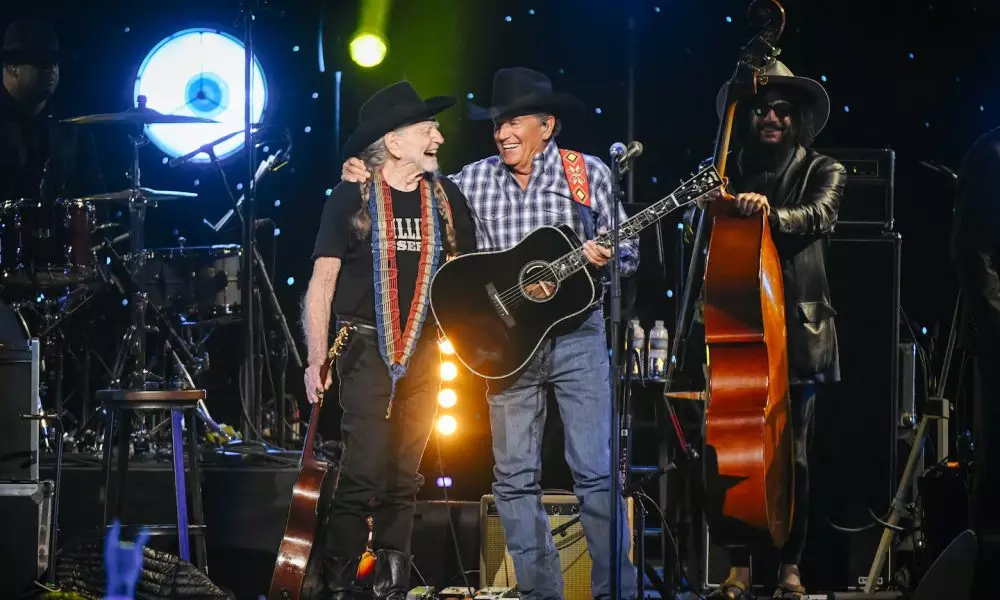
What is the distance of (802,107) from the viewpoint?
538 centimetres

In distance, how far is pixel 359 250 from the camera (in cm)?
502

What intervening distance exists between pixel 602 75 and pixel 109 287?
369 centimetres

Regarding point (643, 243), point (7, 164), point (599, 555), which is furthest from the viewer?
point (7, 164)

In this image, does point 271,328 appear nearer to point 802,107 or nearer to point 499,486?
point 499,486

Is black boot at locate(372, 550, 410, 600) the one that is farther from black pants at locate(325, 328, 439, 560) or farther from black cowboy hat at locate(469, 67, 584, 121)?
black cowboy hat at locate(469, 67, 584, 121)

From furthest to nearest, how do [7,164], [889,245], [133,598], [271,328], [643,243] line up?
[271,328]
[7,164]
[643,243]
[889,245]
[133,598]

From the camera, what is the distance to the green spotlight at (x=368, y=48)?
779cm

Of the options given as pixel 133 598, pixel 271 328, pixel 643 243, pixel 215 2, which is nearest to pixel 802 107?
pixel 643 243

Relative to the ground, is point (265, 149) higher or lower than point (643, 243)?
higher

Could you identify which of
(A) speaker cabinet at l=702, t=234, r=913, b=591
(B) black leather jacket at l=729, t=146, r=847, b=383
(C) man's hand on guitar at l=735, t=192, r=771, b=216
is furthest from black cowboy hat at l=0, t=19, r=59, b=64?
(A) speaker cabinet at l=702, t=234, r=913, b=591

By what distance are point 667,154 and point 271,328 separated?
3.16 m

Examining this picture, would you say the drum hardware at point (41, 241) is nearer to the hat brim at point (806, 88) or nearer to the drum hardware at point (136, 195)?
the drum hardware at point (136, 195)

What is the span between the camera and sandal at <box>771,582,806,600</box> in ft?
17.6

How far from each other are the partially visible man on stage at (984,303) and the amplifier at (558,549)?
1.90 metres
